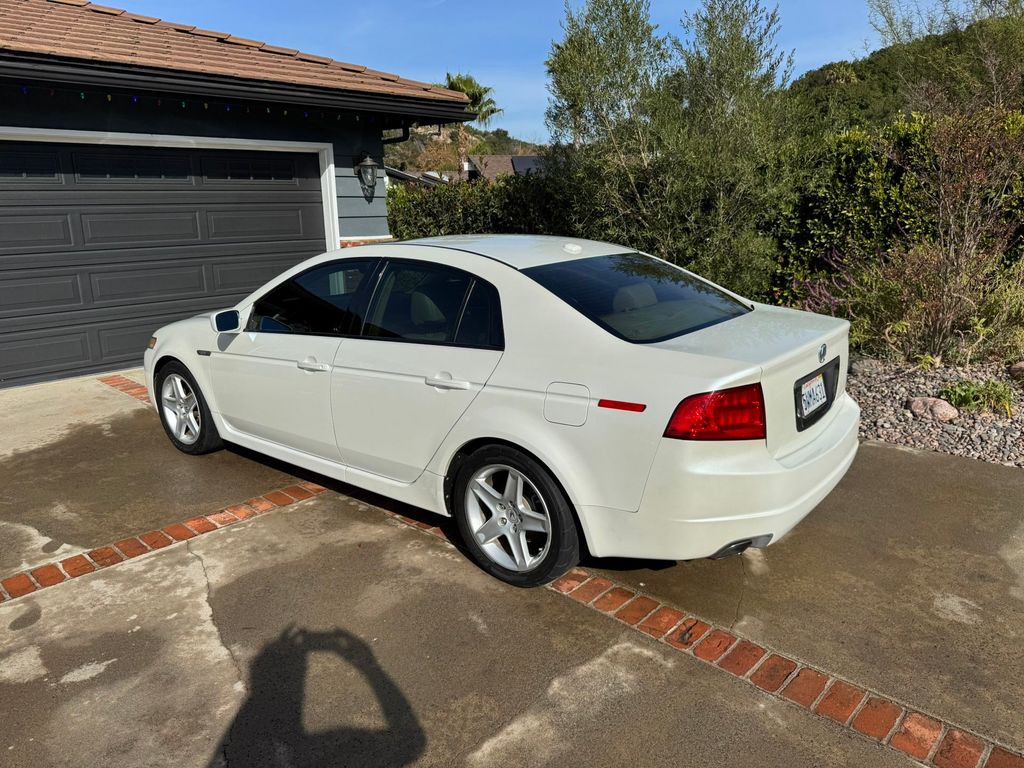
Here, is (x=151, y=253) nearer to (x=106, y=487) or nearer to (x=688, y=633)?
(x=106, y=487)

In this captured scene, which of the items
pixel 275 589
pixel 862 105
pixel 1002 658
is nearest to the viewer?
pixel 1002 658

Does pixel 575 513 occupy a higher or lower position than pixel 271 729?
higher

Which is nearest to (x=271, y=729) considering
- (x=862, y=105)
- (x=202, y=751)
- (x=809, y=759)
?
(x=202, y=751)

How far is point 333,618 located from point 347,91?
6835mm

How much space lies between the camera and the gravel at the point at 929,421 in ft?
16.6

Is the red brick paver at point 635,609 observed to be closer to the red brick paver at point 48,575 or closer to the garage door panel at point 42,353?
the red brick paver at point 48,575

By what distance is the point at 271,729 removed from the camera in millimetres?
2621

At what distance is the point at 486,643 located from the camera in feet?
10.1

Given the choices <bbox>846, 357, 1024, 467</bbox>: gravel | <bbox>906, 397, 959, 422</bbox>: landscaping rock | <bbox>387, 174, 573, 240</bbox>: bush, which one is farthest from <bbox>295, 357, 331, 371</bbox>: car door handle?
<bbox>387, 174, 573, 240</bbox>: bush

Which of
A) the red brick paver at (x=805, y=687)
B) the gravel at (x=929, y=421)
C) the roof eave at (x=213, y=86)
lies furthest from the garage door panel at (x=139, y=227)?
the red brick paver at (x=805, y=687)

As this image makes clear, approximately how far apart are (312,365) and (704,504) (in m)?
2.29

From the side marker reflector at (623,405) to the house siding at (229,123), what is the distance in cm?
656

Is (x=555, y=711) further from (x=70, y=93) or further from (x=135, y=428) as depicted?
(x=70, y=93)

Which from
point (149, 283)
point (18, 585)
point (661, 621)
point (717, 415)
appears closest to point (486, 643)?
point (661, 621)
